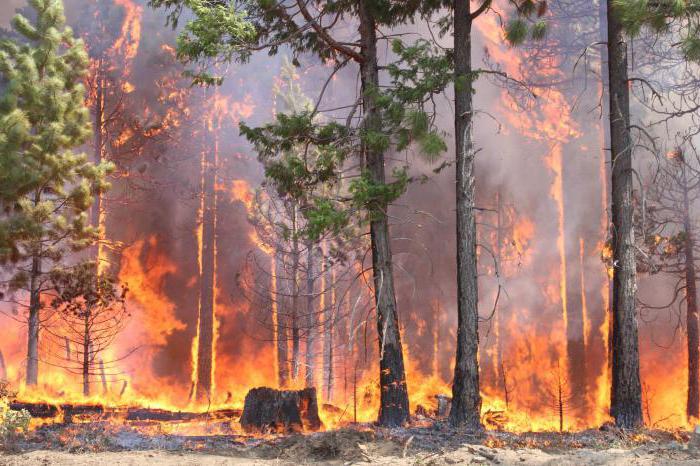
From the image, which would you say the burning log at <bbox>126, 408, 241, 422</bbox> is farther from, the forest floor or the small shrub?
the small shrub

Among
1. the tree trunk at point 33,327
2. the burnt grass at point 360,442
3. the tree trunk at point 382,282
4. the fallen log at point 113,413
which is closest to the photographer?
the burnt grass at point 360,442

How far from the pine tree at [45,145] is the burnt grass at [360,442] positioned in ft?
24.4

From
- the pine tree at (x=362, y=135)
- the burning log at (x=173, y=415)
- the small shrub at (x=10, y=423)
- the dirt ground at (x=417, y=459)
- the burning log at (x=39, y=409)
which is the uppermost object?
the pine tree at (x=362, y=135)

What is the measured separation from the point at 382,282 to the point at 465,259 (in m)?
1.84

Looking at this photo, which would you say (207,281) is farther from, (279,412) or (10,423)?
(10,423)

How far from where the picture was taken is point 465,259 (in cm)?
1362

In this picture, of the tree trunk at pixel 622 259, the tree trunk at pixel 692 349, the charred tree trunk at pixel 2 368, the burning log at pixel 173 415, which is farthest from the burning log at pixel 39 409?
the tree trunk at pixel 692 349

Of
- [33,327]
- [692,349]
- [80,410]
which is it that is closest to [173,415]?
[80,410]

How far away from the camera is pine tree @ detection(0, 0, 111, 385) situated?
18.8 metres

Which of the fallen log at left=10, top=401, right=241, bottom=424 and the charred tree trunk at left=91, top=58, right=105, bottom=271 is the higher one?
the charred tree trunk at left=91, top=58, right=105, bottom=271

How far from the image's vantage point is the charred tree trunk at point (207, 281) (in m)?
27.3

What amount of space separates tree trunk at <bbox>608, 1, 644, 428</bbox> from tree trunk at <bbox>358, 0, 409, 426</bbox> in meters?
4.57

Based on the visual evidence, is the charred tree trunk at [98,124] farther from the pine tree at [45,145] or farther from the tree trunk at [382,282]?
the tree trunk at [382,282]

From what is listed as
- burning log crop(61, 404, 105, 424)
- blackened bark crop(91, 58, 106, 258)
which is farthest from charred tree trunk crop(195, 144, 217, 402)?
burning log crop(61, 404, 105, 424)
